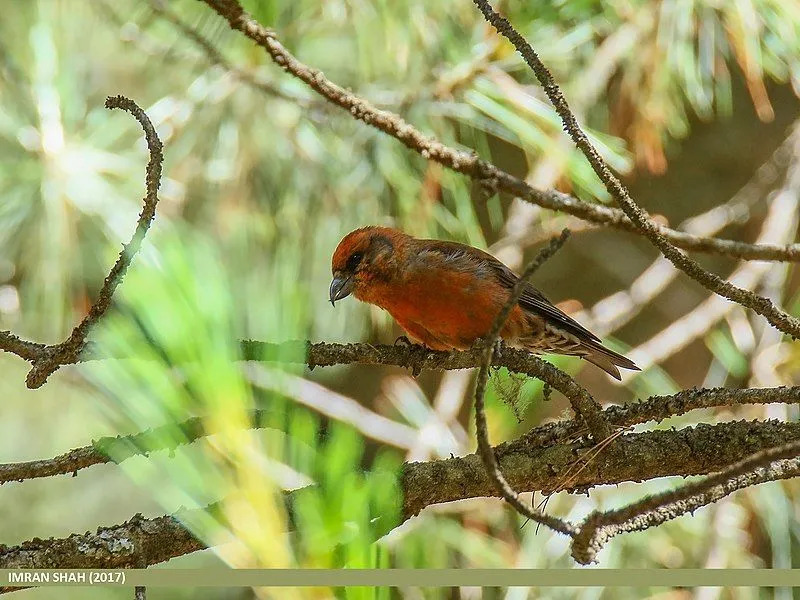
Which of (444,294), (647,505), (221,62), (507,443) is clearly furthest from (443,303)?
(647,505)

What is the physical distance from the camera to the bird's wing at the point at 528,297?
243cm

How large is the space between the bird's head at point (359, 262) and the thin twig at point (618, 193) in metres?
0.99

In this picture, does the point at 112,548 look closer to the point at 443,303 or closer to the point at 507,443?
the point at 507,443

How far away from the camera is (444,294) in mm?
2393

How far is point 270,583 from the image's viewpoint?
116cm

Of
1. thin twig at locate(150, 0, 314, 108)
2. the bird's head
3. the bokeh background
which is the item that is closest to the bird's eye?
the bird's head

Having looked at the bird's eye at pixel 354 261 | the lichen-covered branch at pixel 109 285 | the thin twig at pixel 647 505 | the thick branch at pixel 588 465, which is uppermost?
the bird's eye at pixel 354 261

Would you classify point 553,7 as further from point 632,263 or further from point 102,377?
point 632,263

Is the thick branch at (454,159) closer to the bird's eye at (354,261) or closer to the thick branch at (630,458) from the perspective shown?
the thick branch at (630,458)

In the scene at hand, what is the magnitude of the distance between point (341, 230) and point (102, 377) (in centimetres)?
195

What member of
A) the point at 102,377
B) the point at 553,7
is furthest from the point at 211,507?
the point at 553,7

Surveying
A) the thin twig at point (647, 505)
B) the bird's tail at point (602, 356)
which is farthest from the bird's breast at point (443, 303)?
the thin twig at point (647, 505)

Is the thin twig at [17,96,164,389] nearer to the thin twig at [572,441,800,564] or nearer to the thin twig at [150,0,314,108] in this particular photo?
the thin twig at [572,441,800,564]

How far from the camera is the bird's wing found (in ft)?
7.98
